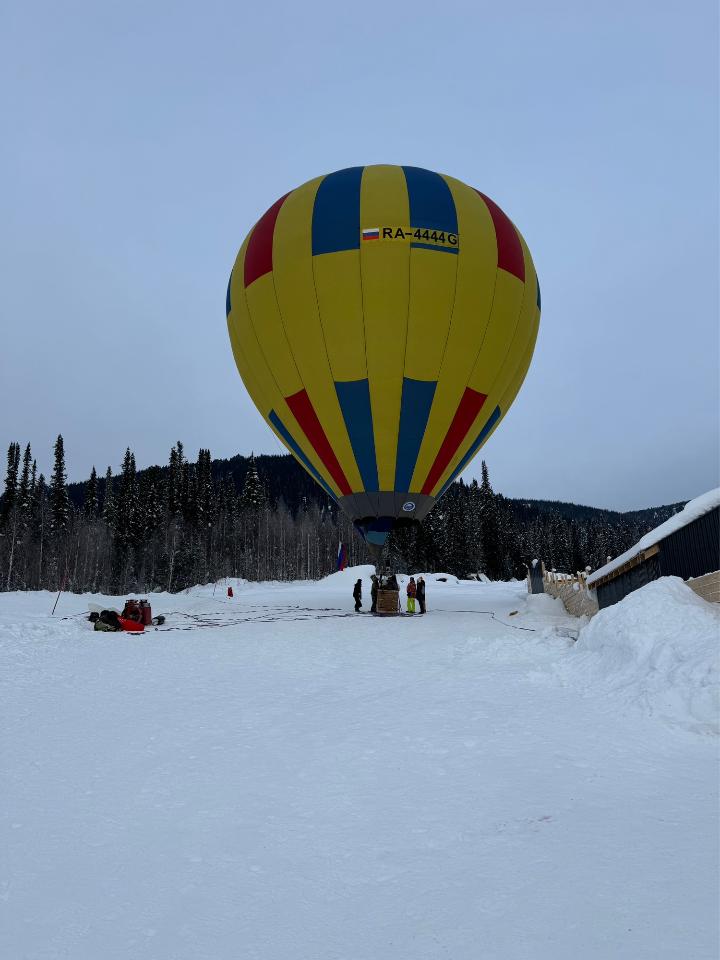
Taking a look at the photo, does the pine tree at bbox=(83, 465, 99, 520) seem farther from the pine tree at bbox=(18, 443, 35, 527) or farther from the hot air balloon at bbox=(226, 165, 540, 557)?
the hot air balloon at bbox=(226, 165, 540, 557)

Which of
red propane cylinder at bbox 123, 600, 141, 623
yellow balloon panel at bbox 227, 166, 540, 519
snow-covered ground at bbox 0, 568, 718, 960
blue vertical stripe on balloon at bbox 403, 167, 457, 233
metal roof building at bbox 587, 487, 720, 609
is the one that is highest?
blue vertical stripe on balloon at bbox 403, 167, 457, 233

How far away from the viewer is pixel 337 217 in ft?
46.9

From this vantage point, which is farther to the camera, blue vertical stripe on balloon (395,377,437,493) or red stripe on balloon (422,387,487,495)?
red stripe on balloon (422,387,487,495)

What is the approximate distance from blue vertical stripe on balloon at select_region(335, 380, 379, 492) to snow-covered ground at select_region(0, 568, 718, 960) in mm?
7071

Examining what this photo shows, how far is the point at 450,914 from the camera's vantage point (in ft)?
9.81

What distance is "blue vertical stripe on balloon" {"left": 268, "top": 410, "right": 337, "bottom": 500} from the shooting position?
16.3 metres

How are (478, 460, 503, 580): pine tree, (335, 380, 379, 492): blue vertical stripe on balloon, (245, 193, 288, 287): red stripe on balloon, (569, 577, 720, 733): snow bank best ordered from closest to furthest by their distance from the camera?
(569, 577, 720, 733): snow bank, (335, 380, 379, 492): blue vertical stripe on balloon, (245, 193, 288, 287): red stripe on balloon, (478, 460, 503, 580): pine tree

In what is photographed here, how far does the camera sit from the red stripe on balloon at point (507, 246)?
15.0m

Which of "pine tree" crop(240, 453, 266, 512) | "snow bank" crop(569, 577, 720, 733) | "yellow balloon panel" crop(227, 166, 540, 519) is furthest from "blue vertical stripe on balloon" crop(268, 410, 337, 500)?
"pine tree" crop(240, 453, 266, 512)

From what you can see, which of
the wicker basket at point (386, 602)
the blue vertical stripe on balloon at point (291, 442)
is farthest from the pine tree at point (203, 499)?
the blue vertical stripe on balloon at point (291, 442)

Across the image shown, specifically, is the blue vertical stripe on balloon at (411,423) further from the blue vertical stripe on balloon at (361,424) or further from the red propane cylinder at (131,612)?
the red propane cylinder at (131,612)

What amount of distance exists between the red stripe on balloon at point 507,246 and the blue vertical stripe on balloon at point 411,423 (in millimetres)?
3469

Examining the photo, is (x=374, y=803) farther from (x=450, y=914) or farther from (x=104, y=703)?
(x=104, y=703)

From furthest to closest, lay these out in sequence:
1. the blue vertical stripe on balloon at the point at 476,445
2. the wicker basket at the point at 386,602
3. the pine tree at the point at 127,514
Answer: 1. the pine tree at the point at 127,514
2. the wicker basket at the point at 386,602
3. the blue vertical stripe on balloon at the point at 476,445
